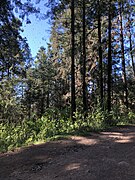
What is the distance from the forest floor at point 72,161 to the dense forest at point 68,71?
170 centimetres

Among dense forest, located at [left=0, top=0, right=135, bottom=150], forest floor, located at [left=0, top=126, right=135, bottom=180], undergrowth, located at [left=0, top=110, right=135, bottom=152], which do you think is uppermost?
dense forest, located at [left=0, top=0, right=135, bottom=150]

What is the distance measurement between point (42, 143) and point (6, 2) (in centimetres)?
755

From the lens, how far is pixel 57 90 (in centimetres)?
3866

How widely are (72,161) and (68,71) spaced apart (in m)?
21.2

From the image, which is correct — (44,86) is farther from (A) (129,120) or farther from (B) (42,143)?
(B) (42,143)

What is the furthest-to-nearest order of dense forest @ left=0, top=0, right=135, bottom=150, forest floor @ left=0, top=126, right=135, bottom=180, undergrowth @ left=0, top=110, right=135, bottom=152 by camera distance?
dense forest @ left=0, top=0, right=135, bottom=150, undergrowth @ left=0, top=110, right=135, bottom=152, forest floor @ left=0, top=126, right=135, bottom=180

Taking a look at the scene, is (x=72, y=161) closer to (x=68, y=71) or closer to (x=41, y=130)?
(x=41, y=130)

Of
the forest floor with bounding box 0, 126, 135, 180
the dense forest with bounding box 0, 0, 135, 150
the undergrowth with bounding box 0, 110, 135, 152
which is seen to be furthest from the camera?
the dense forest with bounding box 0, 0, 135, 150

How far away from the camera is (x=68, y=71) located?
90.5 ft

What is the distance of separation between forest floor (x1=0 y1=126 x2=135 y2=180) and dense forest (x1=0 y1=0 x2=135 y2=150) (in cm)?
170

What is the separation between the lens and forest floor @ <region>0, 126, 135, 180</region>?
5.75m

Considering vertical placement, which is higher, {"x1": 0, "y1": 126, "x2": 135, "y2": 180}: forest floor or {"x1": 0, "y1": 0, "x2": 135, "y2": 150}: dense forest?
{"x1": 0, "y1": 0, "x2": 135, "y2": 150}: dense forest

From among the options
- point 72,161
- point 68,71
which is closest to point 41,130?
point 72,161

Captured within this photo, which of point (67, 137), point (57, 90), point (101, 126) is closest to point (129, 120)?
point (101, 126)
